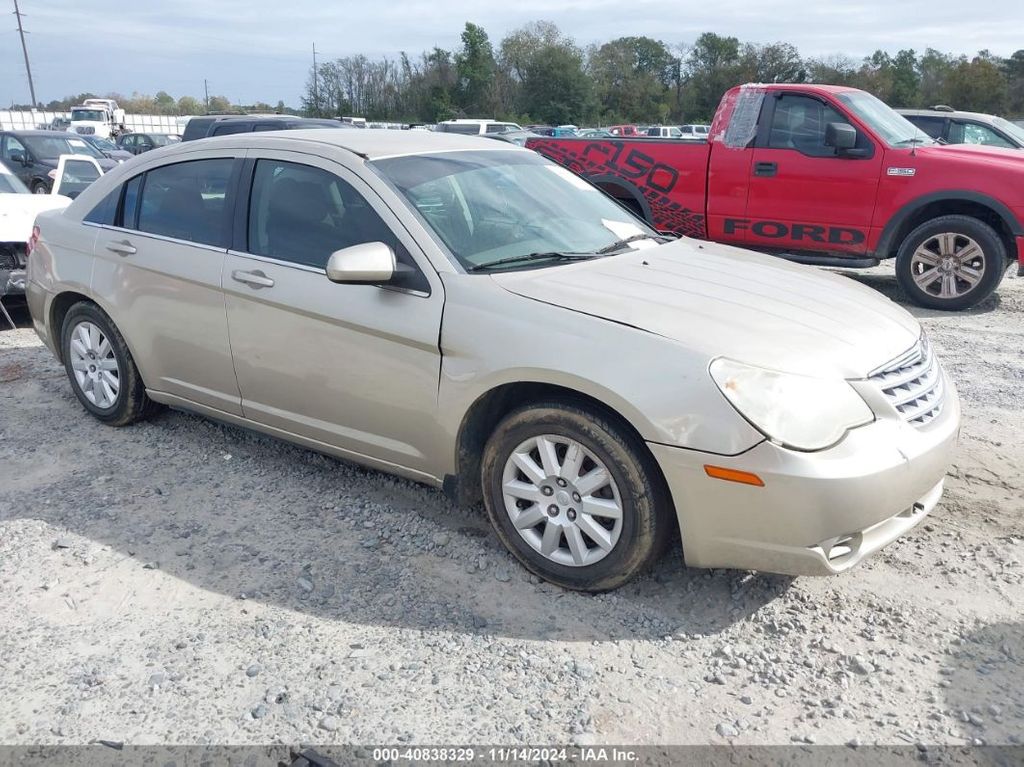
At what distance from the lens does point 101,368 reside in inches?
199

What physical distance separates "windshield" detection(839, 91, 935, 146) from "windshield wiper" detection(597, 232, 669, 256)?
196 inches

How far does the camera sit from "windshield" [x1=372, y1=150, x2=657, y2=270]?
3.74m

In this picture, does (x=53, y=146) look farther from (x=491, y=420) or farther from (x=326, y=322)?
(x=491, y=420)

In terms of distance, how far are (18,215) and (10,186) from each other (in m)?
1.55

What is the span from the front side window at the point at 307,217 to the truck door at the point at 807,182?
5891 mm

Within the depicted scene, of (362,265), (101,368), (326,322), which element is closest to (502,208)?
(362,265)

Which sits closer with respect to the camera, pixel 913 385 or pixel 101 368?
pixel 913 385

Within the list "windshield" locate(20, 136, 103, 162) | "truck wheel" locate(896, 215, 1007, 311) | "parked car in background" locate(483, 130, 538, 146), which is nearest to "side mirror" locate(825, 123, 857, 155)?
"truck wheel" locate(896, 215, 1007, 311)

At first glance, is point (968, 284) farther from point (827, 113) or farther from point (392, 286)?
point (392, 286)

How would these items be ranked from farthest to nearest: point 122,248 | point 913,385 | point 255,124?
1. point 255,124
2. point 122,248
3. point 913,385

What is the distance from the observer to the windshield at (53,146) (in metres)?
Answer: 17.5

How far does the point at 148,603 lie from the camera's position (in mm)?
3357

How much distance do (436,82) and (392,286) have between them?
241ft

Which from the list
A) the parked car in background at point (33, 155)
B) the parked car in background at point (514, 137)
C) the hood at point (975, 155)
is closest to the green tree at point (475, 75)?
the parked car in background at point (514, 137)
